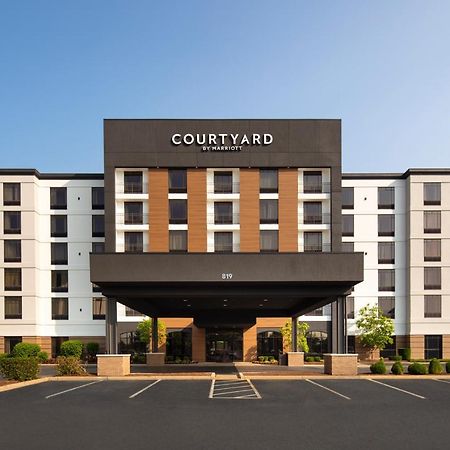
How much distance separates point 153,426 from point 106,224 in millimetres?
37079

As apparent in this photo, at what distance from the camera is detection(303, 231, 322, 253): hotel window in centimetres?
5041

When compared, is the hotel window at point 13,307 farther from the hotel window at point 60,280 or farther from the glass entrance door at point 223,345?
the glass entrance door at point 223,345

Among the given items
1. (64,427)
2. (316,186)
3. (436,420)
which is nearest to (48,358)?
(316,186)

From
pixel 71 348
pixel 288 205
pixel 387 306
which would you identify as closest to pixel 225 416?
pixel 71 348

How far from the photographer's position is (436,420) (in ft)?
48.8

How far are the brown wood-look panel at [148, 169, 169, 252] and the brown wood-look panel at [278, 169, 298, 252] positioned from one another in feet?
38.3

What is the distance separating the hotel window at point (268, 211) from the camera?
50.5 metres

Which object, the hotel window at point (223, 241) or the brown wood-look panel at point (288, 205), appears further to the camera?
the brown wood-look panel at point (288, 205)

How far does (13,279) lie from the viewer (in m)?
51.2

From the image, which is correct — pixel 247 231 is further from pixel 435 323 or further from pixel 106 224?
pixel 435 323

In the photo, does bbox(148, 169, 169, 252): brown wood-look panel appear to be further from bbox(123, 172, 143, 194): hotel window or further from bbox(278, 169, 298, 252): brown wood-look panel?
bbox(278, 169, 298, 252): brown wood-look panel

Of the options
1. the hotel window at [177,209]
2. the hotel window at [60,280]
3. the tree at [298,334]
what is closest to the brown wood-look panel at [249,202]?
the hotel window at [177,209]

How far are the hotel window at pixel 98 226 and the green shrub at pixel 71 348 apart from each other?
1151 cm

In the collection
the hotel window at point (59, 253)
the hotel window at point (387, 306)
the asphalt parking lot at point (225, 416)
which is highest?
the hotel window at point (59, 253)
